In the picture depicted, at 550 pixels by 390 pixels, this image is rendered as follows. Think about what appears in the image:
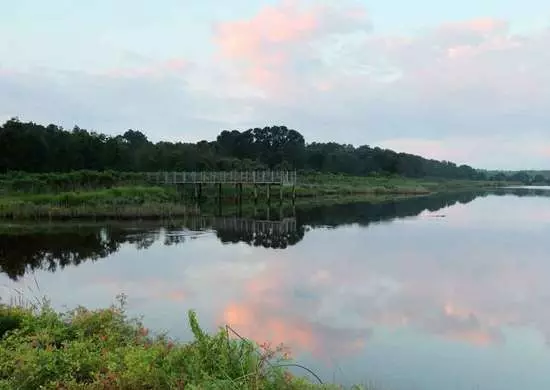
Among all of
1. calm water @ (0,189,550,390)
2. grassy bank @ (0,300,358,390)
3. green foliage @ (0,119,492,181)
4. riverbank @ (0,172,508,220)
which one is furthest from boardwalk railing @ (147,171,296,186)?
grassy bank @ (0,300,358,390)

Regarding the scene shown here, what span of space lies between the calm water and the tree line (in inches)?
812

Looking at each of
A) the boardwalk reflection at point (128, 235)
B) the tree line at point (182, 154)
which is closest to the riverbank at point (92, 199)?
the boardwalk reflection at point (128, 235)

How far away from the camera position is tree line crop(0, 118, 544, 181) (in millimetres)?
45750

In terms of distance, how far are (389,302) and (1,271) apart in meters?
11.9

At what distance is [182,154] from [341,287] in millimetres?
47864

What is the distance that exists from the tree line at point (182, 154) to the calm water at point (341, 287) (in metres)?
20.6

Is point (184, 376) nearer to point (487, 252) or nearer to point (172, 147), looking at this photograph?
point (487, 252)

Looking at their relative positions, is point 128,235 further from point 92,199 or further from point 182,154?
point 182,154

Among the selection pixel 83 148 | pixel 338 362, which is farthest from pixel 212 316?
pixel 83 148

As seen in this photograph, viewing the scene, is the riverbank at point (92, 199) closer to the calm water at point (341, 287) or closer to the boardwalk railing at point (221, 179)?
the boardwalk railing at point (221, 179)

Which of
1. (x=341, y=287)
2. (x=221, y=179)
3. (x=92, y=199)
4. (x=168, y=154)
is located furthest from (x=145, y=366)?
(x=168, y=154)

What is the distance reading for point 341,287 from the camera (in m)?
15.5

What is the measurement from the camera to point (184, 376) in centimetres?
493

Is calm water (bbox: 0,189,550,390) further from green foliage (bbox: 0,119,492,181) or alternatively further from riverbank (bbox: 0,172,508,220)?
green foliage (bbox: 0,119,492,181)
